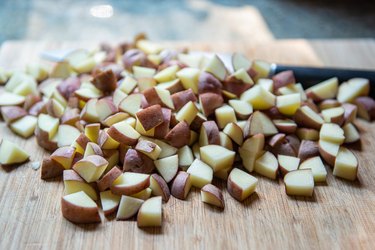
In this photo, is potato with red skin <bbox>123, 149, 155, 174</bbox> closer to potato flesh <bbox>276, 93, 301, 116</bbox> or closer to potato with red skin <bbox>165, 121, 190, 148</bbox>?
potato with red skin <bbox>165, 121, 190, 148</bbox>

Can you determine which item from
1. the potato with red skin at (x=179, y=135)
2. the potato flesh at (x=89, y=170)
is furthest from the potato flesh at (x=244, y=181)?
the potato flesh at (x=89, y=170)

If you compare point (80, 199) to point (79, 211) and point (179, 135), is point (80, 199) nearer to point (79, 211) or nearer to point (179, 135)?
point (79, 211)

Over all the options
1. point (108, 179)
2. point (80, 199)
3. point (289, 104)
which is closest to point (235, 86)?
point (289, 104)

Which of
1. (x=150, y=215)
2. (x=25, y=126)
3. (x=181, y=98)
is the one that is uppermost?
(x=181, y=98)

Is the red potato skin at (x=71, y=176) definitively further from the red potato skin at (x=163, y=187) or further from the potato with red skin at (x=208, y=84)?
the potato with red skin at (x=208, y=84)

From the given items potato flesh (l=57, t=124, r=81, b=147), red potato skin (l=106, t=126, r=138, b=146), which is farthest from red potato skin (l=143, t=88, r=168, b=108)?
potato flesh (l=57, t=124, r=81, b=147)

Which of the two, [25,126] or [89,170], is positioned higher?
[89,170]
